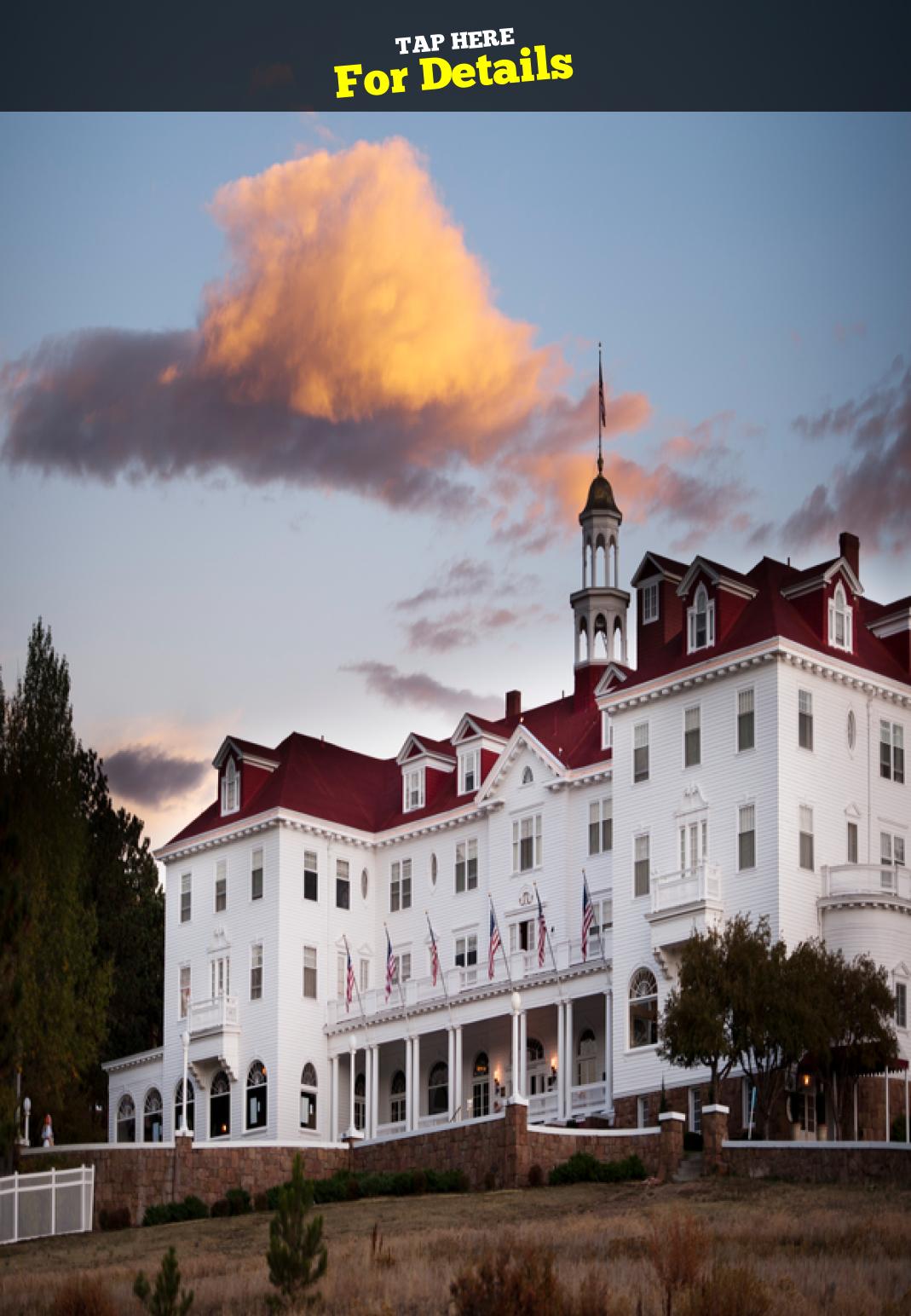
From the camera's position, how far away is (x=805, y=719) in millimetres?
66312

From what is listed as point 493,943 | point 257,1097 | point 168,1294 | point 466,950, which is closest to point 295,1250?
point 168,1294

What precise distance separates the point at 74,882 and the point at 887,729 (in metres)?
25.1

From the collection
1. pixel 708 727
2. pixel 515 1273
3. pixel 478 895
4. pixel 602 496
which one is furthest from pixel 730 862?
pixel 515 1273

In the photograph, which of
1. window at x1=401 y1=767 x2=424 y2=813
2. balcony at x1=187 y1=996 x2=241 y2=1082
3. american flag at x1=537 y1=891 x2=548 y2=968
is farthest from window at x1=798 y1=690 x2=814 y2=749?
balcony at x1=187 y1=996 x2=241 y2=1082

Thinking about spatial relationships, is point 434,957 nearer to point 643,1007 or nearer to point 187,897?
point 643,1007

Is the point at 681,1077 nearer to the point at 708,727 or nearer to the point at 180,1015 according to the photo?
the point at 708,727

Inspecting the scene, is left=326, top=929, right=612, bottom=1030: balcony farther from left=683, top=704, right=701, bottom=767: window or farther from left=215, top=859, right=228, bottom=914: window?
left=683, top=704, right=701, bottom=767: window

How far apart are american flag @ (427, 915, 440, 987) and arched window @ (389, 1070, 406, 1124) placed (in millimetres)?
4531

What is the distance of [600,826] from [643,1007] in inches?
299

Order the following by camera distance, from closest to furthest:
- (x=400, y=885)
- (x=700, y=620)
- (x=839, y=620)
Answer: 1. (x=839, y=620)
2. (x=700, y=620)
3. (x=400, y=885)

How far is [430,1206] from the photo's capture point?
5578 cm

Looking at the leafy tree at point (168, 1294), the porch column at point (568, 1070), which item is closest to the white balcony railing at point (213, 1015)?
the porch column at point (568, 1070)

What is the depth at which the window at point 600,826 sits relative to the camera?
240ft

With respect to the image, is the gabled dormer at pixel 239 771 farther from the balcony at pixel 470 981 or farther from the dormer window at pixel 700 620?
the dormer window at pixel 700 620
